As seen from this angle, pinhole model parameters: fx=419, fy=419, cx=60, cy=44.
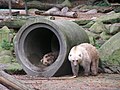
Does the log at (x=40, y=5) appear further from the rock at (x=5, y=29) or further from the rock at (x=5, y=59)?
the rock at (x=5, y=59)

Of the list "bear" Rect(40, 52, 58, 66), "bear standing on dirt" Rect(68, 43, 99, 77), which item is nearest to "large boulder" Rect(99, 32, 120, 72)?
"bear standing on dirt" Rect(68, 43, 99, 77)

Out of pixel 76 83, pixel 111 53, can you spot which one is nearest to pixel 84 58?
pixel 76 83

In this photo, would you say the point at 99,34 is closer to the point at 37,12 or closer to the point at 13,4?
the point at 37,12

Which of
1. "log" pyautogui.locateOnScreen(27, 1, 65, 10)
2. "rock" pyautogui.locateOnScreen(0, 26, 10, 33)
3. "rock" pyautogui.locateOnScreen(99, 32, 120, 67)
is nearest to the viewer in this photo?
"rock" pyautogui.locateOnScreen(99, 32, 120, 67)

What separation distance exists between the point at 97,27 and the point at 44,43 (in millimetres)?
3676

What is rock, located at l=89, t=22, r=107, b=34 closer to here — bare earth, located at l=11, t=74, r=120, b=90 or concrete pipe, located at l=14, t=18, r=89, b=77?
concrete pipe, located at l=14, t=18, r=89, b=77

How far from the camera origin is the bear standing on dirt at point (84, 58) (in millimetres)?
7883

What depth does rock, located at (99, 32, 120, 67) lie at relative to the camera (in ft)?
29.3

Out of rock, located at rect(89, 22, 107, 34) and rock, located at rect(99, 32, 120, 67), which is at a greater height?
rock, located at rect(89, 22, 107, 34)

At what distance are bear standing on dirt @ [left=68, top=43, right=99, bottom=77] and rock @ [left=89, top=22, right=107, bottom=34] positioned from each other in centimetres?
406

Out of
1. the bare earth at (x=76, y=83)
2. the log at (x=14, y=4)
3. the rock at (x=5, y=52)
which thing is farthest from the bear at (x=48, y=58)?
the log at (x=14, y=4)

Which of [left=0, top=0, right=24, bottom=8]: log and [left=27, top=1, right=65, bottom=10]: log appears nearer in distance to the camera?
[left=0, top=0, right=24, bottom=8]: log

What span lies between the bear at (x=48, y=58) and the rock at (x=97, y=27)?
3.93 metres

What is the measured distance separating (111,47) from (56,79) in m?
2.00
